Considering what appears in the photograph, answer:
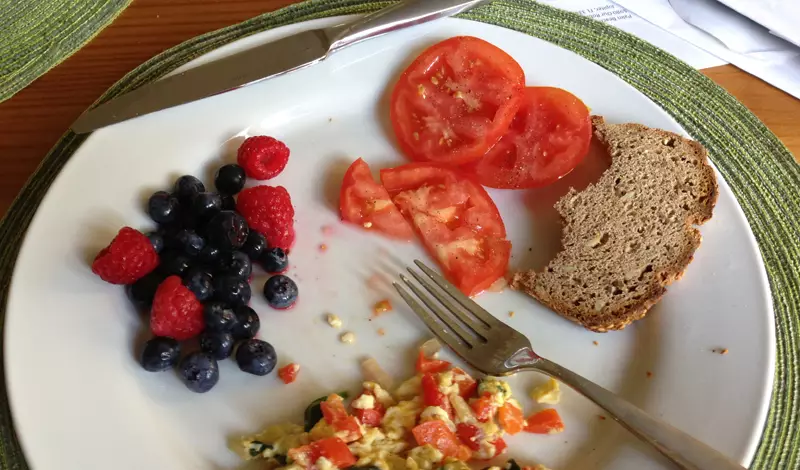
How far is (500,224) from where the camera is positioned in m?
1.75

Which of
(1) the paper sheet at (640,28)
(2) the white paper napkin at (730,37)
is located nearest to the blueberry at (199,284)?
(1) the paper sheet at (640,28)

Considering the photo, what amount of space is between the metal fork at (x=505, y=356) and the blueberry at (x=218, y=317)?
44cm

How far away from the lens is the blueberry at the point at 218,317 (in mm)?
1451

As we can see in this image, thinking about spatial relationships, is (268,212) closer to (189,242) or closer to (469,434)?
(189,242)

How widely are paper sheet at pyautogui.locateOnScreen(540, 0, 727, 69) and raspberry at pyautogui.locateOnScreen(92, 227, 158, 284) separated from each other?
1611mm

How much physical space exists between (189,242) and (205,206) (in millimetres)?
117

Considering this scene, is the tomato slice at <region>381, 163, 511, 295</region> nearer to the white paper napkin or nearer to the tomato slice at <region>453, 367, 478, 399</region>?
the tomato slice at <region>453, 367, 478, 399</region>

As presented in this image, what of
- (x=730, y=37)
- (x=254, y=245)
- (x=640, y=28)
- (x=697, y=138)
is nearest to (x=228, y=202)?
(x=254, y=245)

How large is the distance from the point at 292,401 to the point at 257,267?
383mm

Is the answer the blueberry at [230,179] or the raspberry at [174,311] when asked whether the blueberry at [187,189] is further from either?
the raspberry at [174,311]

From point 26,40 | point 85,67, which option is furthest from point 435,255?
point 26,40

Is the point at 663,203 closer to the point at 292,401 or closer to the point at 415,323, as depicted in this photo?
the point at 415,323

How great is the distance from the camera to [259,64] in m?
1.79

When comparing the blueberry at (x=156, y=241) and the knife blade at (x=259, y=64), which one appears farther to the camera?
the knife blade at (x=259, y=64)
